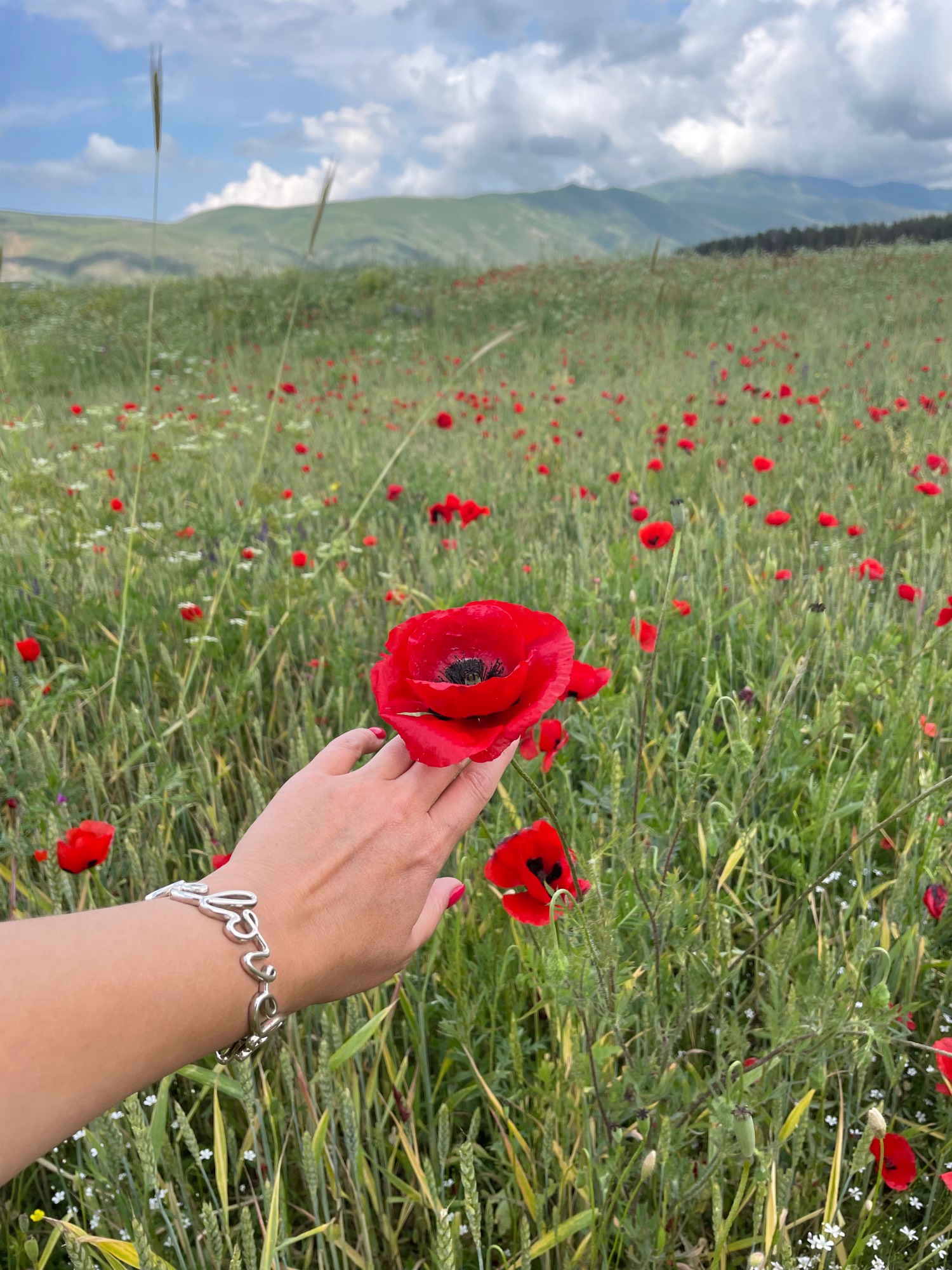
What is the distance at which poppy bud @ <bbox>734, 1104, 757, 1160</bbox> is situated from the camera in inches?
31.2

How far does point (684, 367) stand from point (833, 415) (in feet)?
9.66

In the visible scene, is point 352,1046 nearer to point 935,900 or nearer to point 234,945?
point 234,945

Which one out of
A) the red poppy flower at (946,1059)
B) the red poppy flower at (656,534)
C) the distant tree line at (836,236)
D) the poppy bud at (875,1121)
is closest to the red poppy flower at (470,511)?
the red poppy flower at (656,534)

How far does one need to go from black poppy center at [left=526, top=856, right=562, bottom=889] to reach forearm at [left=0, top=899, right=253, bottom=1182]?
45 cm

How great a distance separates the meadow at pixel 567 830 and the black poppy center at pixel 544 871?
4 centimetres

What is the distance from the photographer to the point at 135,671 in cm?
211

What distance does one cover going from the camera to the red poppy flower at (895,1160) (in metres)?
1.02

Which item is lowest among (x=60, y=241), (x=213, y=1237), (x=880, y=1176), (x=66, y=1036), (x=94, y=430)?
(x=880, y=1176)

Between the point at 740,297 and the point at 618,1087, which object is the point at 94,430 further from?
the point at 740,297

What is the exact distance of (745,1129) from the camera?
2.63 feet

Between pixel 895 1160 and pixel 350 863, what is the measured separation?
3.02 ft

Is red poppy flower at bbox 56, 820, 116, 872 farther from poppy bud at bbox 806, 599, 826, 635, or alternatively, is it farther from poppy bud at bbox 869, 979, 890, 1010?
poppy bud at bbox 806, 599, 826, 635

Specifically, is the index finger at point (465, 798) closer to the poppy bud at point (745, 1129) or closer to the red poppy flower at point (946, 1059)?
the poppy bud at point (745, 1129)

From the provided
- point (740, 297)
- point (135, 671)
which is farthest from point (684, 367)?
point (135, 671)
